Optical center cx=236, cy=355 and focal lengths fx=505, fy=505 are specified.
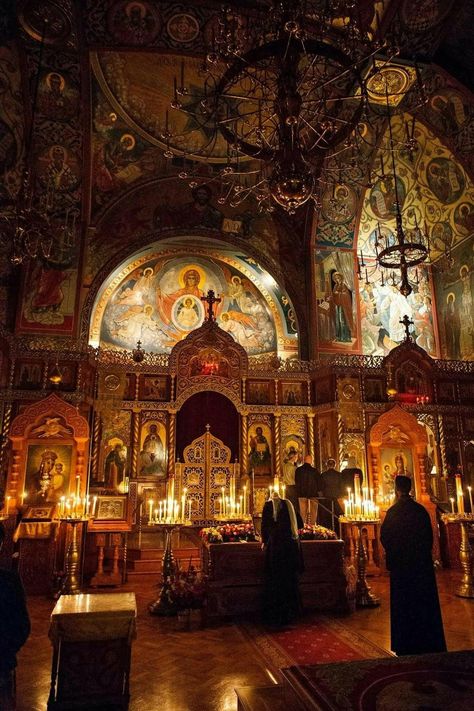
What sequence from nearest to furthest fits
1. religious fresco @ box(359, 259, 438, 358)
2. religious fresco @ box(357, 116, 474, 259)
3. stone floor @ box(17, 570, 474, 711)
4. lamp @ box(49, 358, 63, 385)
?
stone floor @ box(17, 570, 474, 711), lamp @ box(49, 358, 63, 385), religious fresco @ box(357, 116, 474, 259), religious fresco @ box(359, 259, 438, 358)

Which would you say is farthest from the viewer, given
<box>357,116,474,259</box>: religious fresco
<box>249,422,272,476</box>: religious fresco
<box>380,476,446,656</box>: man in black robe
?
<box>357,116,474,259</box>: religious fresco

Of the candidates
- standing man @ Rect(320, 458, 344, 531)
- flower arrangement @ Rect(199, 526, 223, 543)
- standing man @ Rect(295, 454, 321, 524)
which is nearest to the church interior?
flower arrangement @ Rect(199, 526, 223, 543)

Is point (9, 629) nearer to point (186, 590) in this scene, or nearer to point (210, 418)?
point (186, 590)

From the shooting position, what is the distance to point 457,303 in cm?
1628

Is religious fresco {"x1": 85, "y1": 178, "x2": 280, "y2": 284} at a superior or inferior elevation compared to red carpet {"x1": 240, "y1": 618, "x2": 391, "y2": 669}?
superior

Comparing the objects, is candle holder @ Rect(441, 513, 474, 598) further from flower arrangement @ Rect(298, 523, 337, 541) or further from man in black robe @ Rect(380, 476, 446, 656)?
man in black robe @ Rect(380, 476, 446, 656)

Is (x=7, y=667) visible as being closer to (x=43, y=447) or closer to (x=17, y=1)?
(x=43, y=447)

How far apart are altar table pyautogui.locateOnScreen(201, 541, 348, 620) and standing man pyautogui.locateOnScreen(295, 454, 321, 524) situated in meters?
2.13

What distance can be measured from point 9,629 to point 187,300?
43.6 feet

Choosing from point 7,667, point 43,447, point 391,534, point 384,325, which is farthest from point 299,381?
point 7,667

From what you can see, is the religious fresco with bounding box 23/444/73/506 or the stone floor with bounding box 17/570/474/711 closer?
the stone floor with bounding box 17/570/474/711

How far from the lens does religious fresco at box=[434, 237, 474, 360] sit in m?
15.7

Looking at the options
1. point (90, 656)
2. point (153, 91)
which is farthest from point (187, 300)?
point (90, 656)

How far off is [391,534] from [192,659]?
2.52m
